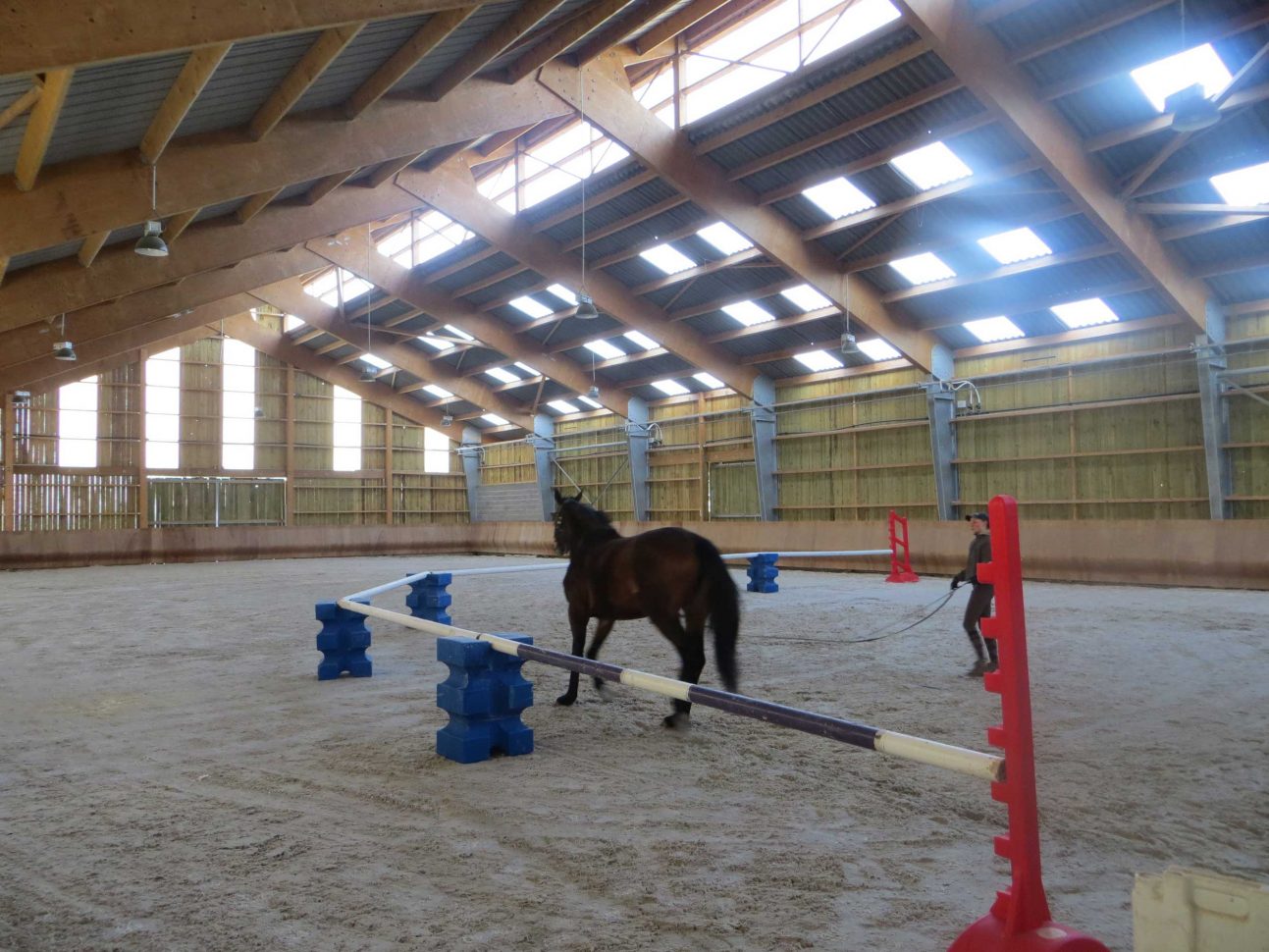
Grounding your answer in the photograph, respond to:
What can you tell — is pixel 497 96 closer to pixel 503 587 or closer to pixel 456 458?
pixel 503 587

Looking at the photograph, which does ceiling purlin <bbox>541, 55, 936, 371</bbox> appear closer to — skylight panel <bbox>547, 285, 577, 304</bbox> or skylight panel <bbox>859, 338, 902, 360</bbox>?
skylight panel <bbox>859, 338, 902, 360</bbox>

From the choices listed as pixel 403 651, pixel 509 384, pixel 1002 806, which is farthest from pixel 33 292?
pixel 509 384

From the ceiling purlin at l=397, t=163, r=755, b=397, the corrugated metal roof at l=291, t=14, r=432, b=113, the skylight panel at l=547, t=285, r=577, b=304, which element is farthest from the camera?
the skylight panel at l=547, t=285, r=577, b=304

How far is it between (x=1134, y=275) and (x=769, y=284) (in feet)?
25.3

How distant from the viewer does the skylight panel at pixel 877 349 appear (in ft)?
76.0

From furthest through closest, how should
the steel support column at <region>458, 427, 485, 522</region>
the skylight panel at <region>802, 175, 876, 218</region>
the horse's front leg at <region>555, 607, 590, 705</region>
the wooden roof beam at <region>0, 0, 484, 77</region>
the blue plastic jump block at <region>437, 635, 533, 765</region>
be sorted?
the steel support column at <region>458, 427, 485, 522</region>
the skylight panel at <region>802, 175, 876, 218</region>
the horse's front leg at <region>555, 607, 590, 705</region>
the wooden roof beam at <region>0, 0, 484, 77</region>
the blue plastic jump block at <region>437, 635, 533, 765</region>

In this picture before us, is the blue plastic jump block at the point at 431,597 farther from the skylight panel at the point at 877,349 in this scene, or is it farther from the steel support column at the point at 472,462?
the steel support column at the point at 472,462

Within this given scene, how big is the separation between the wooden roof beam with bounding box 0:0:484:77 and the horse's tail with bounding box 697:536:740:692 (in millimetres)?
4323

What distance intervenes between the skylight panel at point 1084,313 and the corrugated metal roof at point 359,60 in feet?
47.3

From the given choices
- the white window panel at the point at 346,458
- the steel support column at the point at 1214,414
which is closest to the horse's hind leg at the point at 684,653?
the steel support column at the point at 1214,414

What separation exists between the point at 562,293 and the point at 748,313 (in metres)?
5.18

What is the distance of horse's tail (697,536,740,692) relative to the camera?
5590 mm

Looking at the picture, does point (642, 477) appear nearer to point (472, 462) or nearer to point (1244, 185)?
point (472, 462)

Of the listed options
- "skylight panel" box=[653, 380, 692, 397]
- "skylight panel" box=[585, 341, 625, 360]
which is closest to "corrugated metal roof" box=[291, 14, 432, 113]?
"skylight panel" box=[585, 341, 625, 360]
